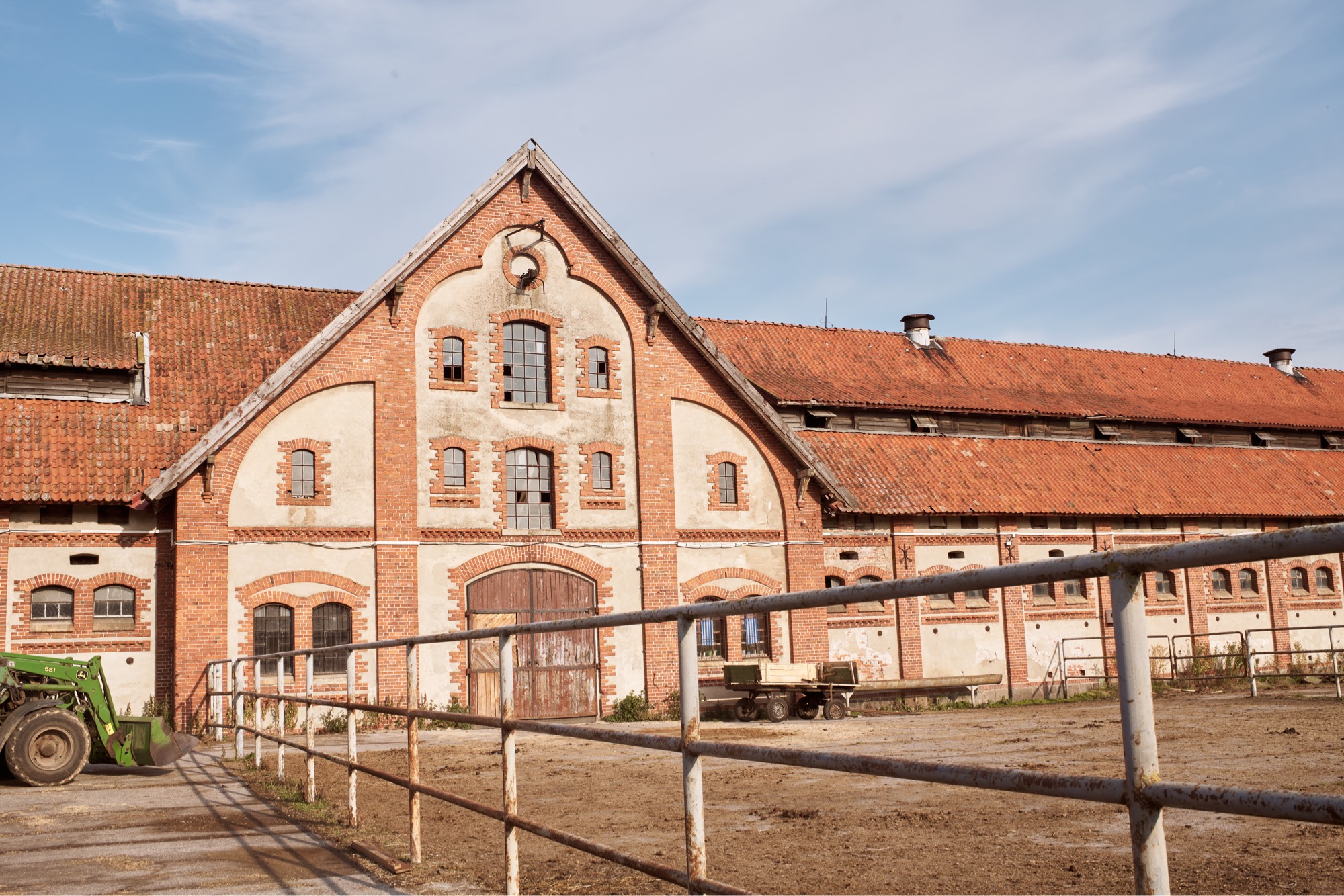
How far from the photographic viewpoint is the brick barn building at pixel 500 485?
68.7 ft

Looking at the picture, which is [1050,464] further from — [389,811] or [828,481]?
Result: [389,811]

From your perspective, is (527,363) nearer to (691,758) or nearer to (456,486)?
(456,486)

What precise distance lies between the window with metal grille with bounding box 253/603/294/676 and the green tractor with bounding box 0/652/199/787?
5.32 m

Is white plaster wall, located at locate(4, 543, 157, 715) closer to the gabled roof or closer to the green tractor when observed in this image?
the gabled roof

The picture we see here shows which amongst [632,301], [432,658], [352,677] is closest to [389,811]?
[352,677]

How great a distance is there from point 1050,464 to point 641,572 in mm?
12741

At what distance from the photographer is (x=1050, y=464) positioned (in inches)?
1225

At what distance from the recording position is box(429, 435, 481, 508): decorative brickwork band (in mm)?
23000

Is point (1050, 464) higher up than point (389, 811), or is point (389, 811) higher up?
point (1050, 464)

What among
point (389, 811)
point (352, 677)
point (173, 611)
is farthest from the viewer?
point (173, 611)

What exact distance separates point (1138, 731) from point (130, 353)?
23791 mm

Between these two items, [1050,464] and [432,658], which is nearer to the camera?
[432,658]

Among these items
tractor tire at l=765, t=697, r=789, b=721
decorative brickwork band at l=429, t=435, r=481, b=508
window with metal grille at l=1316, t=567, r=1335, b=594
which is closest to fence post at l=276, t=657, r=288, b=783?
decorative brickwork band at l=429, t=435, r=481, b=508

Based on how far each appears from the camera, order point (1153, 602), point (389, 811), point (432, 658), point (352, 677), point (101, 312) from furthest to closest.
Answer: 1. point (1153, 602)
2. point (101, 312)
3. point (432, 658)
4. point (389, 811)
5. point (352, 677)
